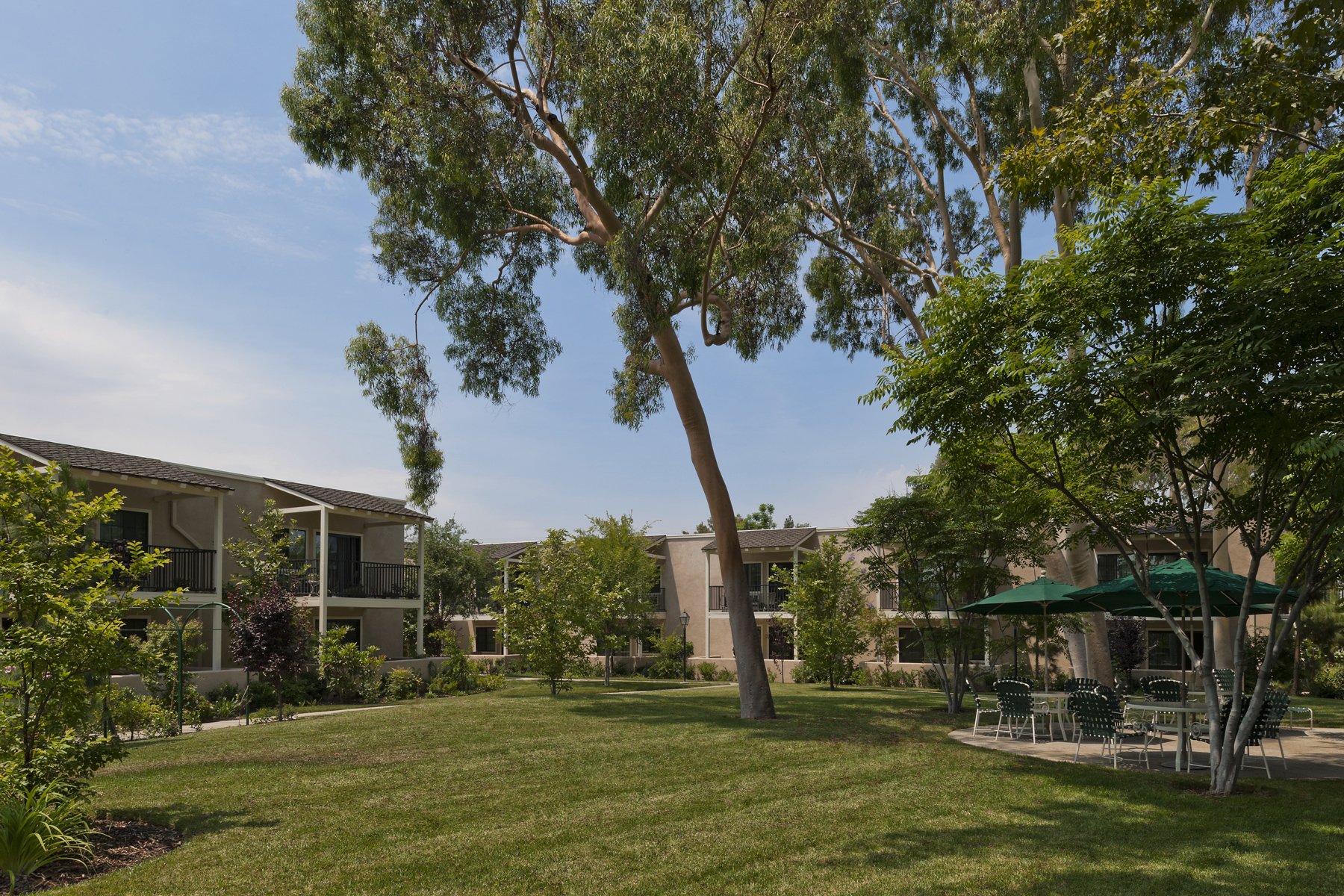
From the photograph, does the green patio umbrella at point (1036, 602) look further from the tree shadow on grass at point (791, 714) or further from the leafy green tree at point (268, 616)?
the leafy green tree at point (268, 616)

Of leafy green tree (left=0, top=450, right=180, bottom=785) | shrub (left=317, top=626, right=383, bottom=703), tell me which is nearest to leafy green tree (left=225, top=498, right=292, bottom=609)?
shrub (left=317, top=626, right=383, bottom=703)

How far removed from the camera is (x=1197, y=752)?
12328mm

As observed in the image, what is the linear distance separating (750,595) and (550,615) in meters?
12.6

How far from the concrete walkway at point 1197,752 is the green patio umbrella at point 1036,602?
1971mm

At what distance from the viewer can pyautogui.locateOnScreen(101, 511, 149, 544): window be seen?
2197 centimetres

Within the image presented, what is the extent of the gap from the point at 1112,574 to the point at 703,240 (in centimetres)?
2235

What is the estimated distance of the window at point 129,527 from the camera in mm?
21969

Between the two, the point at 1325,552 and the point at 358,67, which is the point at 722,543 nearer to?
the point at 1325,552

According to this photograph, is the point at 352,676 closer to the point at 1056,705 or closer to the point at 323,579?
the point at 323,579

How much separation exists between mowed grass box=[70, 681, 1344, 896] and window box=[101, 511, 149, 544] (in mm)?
10291

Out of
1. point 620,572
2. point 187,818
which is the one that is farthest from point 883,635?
point 187,818

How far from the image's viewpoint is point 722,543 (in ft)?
55.4

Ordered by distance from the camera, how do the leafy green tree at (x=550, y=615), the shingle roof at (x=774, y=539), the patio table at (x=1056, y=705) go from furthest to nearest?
the shingle roof at (x=774, y=539) → the leafy green tree at (x=550, y=615) → the patio table at (x=1056, y=705)

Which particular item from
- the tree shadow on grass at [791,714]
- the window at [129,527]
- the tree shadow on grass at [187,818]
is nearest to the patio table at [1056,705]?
the tree shadow on grass at [791,714]
